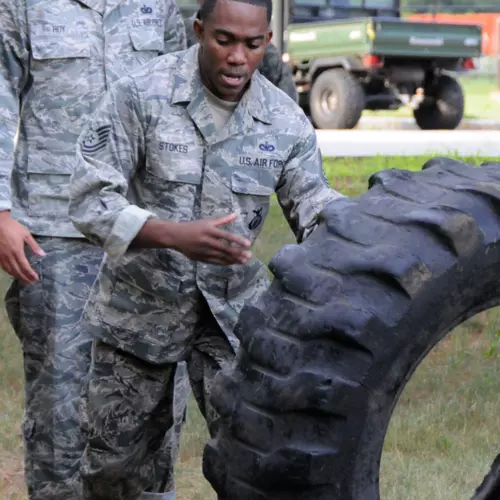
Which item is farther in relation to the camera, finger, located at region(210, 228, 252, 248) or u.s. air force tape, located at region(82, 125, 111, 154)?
u.s. air force tape, located at region(82, 125, 111, 154)

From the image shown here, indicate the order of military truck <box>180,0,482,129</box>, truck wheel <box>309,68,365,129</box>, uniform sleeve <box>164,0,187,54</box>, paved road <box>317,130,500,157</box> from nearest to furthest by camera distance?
1. uniform sleeve <box>164,0,187,54</box>
2. paved road <box>317,130,500,157</box>
3. truck wheel <box>309,68,365,129</box>
4. military truck <box>180,0,482,129</box>

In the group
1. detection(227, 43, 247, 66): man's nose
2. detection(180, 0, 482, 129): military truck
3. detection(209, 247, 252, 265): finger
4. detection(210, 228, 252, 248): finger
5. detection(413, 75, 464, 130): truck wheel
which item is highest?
detection(227, 43, 247, 66): man's nose

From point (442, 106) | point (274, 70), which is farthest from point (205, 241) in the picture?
point (442, 106)

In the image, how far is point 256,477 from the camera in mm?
2609

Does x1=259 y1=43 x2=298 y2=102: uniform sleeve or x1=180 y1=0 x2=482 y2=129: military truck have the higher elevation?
x1=259 y1=43 x2=298 y2=102: uniform sleeve

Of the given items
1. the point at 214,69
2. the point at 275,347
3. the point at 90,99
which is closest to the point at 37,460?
the point at 90,99

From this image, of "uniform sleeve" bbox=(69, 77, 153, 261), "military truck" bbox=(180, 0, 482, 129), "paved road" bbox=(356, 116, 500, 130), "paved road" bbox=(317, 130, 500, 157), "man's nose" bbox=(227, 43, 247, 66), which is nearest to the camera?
"uniform sleeve" bbox=(69, 77, 153, 261)

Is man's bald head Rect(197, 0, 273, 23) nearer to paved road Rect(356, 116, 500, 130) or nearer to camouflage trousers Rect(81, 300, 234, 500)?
camouflage trousers Rect(81, 300, 234, 500)

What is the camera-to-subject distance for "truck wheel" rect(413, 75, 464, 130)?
18859 mm

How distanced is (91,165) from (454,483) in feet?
7.16

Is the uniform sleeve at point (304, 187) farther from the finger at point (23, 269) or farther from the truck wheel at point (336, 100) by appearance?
the truck wheel at point (336, 100)

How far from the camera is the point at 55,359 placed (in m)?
3.96

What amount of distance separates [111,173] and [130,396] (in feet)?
2.10

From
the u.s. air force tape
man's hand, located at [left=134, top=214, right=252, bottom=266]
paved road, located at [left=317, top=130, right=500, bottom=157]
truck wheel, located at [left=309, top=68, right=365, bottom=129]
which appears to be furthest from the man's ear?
truck wheel, located at [left=309, top=68, right=365, bottom=129]
